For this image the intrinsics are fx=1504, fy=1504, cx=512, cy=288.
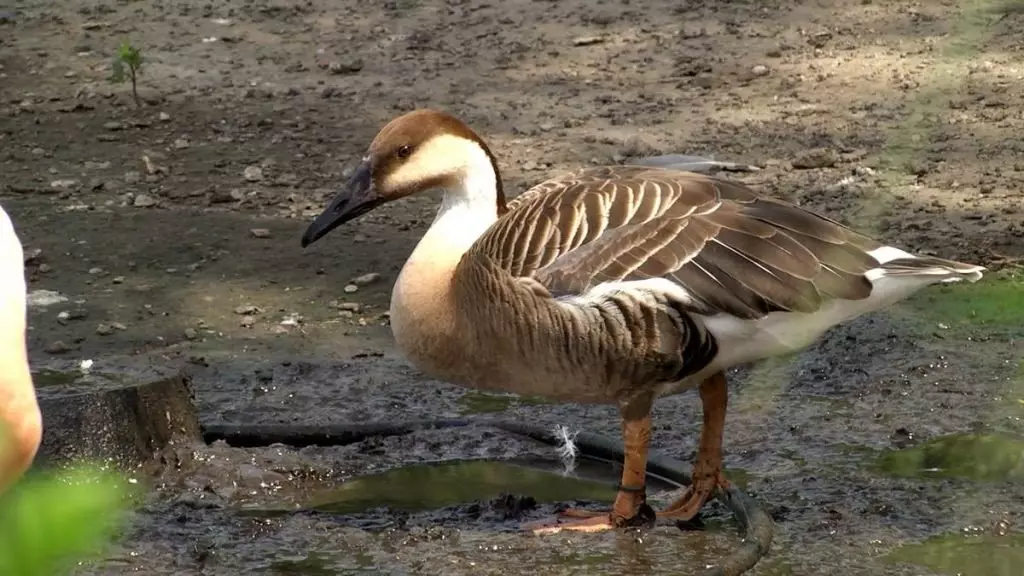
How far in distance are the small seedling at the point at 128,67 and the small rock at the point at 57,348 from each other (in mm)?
2706

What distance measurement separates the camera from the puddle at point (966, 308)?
6.10 meters

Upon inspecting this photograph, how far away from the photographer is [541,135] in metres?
8.29

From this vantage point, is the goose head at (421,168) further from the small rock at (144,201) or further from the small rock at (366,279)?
the small rock at (144,201)

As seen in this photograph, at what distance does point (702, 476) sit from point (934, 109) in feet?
13.6

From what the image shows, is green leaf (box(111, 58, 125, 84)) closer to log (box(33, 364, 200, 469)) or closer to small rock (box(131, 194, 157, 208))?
small rock (box(131, 194, 157, 208))

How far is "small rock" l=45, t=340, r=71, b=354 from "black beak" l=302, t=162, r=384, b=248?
1.84 meters

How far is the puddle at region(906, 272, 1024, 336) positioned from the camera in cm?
610

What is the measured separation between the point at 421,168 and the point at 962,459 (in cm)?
202

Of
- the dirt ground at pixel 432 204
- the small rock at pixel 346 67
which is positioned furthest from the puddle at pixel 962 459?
the small rock at pixel 346 67

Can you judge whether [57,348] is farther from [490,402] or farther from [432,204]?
[432,204]

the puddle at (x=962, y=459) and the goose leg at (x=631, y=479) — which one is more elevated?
the goose leg at (x=631, y=479)

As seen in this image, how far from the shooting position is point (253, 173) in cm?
805

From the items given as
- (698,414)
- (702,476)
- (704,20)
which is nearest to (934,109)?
(704,20)

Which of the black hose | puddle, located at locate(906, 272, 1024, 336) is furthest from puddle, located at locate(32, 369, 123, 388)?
puddle, located at locate(906, 272, 1024, 336)
